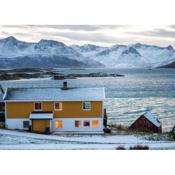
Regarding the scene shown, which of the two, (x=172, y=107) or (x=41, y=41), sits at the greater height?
(x=41, y=41)

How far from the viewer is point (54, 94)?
22453 mm

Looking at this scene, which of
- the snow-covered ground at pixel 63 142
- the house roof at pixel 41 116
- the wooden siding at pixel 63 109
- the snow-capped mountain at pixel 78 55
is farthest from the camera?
the wooden siding at pixel 63 109

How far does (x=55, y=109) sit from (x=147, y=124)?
283 centimetres

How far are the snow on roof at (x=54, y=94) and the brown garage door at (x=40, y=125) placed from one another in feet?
2.46

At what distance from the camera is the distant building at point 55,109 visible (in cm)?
2205

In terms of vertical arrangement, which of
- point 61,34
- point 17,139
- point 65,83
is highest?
point 61,34

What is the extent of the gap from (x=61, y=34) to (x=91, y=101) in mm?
2216

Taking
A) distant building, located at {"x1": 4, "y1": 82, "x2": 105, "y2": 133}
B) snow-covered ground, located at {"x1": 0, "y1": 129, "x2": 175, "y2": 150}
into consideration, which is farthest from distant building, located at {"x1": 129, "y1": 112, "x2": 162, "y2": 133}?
distant building, located at {"x1": 4, "y1": 82, "x2": 105, "y2": 133}

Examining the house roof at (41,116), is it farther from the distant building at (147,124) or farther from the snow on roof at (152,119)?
the snow on roof at (152,119)

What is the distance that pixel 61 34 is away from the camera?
2183 cm

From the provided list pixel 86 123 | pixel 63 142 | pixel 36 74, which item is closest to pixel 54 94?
pixel 36 74

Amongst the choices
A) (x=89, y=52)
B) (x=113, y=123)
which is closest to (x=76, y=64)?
(x=89, y=52)

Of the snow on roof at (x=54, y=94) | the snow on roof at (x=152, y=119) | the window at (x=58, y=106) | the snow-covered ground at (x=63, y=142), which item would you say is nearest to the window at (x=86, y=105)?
the snow on roof at (x=54, y=94)
